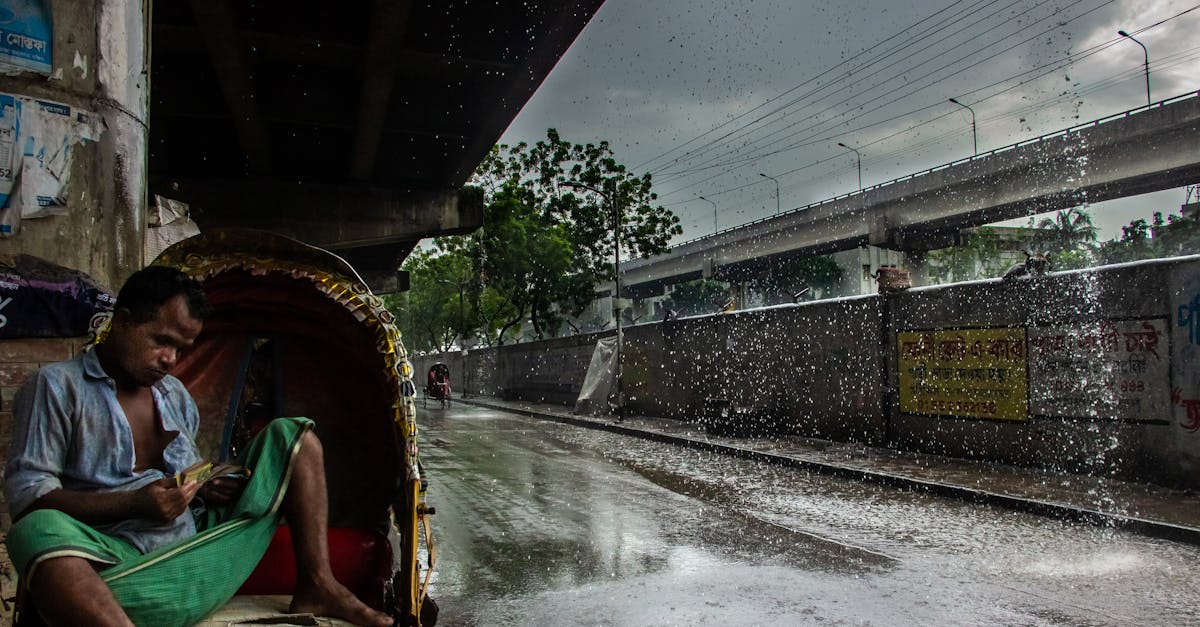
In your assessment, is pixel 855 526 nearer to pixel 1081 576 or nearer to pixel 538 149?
pixel 1081 576

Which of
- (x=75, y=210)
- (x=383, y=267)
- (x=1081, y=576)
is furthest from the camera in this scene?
(x=383, y=267)

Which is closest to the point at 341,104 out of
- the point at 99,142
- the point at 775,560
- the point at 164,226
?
the point at 164,226

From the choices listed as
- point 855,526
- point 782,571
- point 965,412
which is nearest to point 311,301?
point 782,571

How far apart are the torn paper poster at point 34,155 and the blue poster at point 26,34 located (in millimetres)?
196

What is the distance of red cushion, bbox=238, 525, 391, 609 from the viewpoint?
141 inches

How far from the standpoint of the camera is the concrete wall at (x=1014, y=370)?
9078mm

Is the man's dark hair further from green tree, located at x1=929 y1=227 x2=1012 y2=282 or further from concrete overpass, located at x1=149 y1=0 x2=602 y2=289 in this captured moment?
green tree, located at x1=929 y1=227 x2=1012 y2=282

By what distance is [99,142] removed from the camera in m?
4.41

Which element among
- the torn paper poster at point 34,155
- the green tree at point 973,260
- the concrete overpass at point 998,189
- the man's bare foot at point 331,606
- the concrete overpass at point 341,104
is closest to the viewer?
the man's bare foot at point 331,606

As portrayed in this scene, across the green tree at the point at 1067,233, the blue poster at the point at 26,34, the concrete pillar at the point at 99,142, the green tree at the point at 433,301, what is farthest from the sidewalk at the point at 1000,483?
the green tree at the point at 1067,233

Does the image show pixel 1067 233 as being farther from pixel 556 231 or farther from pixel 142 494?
pixel 142 494

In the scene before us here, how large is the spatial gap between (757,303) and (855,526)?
5493cm

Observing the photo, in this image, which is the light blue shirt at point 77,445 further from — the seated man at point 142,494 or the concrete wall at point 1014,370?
the concrete wall at point 1014,370

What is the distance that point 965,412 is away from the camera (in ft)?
38.3
